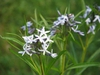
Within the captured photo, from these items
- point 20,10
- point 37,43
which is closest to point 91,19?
point 37,43

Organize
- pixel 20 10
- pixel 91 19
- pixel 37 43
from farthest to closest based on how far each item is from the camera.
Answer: pixel 20 10
pixel 91 19
pixel 37 43

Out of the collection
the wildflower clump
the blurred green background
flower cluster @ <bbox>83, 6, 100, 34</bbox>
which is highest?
the blurred green background

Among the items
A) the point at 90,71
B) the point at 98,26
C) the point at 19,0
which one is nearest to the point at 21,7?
the point at 19,0

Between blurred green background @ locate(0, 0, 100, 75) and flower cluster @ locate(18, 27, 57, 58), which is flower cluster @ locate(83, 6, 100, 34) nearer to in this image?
flower cluster @ locate(18, 27, 57, 58)

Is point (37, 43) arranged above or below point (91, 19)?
below

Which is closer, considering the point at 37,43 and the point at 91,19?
the point at 37,43

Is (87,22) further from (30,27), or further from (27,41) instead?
(27,41)

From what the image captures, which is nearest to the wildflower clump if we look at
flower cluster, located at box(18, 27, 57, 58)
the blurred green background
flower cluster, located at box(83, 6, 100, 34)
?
flower cluster, located at box(18, 27, 57, 58)

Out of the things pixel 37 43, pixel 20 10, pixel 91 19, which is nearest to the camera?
pixel 37 43

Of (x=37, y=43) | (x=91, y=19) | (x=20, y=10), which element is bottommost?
(x=37, y=43)

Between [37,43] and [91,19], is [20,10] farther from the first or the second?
[37,43]

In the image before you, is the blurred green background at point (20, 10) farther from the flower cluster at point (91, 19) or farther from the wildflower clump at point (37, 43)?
the wildflower clump at point (37, 43)
